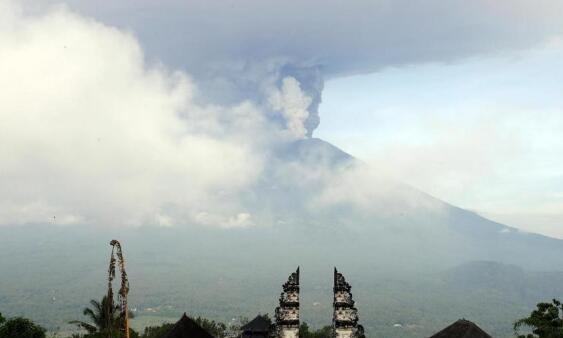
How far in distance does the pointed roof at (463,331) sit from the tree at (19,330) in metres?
27.6

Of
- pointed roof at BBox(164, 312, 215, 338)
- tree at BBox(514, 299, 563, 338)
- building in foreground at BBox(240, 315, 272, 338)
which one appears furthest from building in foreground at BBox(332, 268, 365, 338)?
building in foreground at BBox(240, 315, 272, 338)

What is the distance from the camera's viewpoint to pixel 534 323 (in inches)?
1024

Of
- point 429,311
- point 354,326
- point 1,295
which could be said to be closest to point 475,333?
point 354,326

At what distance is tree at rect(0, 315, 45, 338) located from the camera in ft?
118

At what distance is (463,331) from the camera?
86.2 feet

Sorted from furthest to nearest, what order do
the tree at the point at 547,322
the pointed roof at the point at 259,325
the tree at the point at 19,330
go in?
the pointed roof at the point at 259,325, the tree at the point at 19,330, the tree at the point at 547,322

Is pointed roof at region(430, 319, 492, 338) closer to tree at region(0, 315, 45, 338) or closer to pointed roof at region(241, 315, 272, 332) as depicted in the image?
pointed roof at region(241, 315, 272, 332)

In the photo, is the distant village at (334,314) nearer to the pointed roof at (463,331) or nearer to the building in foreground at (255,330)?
the pointed roof at (463,331)

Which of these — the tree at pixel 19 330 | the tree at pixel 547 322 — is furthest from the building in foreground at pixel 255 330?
the tree at pixel 547 322

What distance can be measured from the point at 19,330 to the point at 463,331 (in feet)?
97.1

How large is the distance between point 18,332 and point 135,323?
484 ft

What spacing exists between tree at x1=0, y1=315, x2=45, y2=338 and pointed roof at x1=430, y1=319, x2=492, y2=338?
2760 centimetres

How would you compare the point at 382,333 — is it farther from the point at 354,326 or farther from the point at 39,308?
the point at 354,326

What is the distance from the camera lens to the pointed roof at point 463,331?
2595cm
